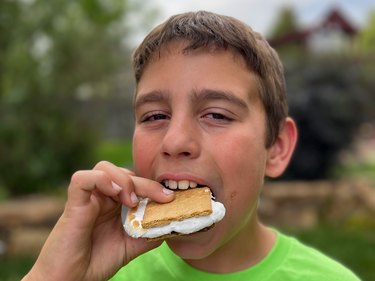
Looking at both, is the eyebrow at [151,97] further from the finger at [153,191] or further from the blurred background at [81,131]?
the blurred background at [81,131]

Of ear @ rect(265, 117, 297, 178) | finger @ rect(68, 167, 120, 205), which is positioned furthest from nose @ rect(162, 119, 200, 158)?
ear @ rect(265, 117, 297, 178)

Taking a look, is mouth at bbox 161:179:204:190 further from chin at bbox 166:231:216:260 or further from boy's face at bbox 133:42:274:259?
chin at bbox 166:231:216:260

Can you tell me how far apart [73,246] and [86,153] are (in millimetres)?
7540

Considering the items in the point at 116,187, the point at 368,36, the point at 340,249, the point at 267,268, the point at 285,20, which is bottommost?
the point at 340,249

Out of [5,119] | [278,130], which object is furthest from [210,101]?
[5,119]

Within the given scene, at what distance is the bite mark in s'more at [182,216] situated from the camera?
176 centimetres

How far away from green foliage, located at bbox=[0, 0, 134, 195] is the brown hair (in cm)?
654

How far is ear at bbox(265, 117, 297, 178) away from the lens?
223 centimetres

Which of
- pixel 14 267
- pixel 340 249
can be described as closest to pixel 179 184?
pixel 14 267

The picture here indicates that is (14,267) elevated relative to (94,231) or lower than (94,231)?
lower

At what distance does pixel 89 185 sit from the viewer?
1.89 metres

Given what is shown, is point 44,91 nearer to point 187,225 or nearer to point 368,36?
point 187,225

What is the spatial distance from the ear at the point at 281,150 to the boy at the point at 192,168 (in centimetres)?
12

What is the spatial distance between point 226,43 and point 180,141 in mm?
391
